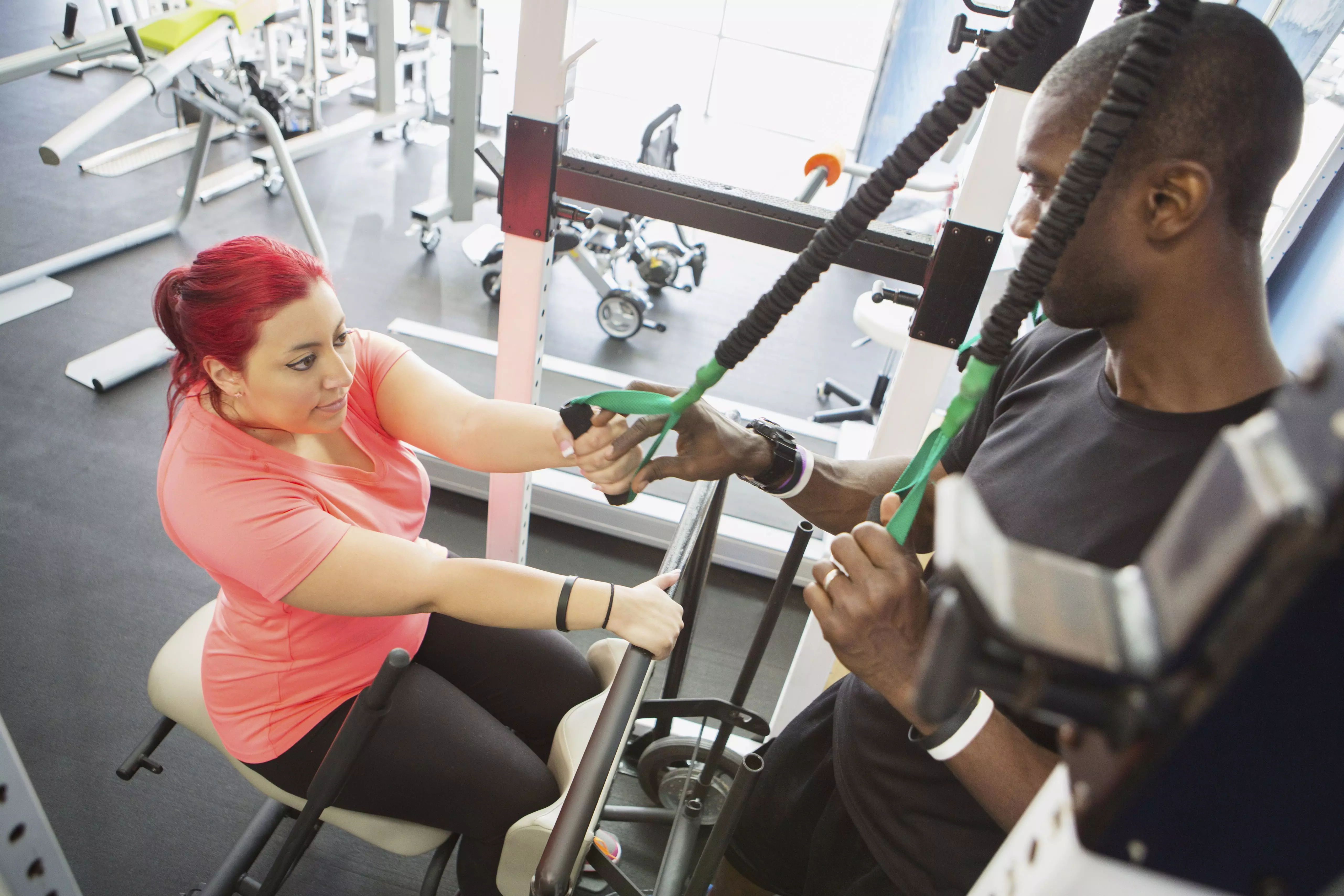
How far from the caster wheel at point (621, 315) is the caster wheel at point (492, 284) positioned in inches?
21.7

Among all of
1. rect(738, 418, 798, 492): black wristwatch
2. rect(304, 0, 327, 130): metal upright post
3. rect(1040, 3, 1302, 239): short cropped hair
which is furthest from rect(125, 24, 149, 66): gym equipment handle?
rect(1040, 3, 1302, 239): short cropped hair

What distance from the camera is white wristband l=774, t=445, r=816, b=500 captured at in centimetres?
139

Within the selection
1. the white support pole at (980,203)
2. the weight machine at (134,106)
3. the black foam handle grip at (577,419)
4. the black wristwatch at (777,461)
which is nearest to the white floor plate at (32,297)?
the weight machine at (134,106)

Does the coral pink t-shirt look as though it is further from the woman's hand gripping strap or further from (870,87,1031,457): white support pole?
(870,87,1031,457): white support pole

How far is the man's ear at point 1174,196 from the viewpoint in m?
0.78

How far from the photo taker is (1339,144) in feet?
8.53

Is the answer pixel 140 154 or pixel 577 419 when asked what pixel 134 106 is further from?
pixel 577 419

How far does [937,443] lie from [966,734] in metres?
0.35

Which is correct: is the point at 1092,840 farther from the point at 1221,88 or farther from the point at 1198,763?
the point at 1221,88

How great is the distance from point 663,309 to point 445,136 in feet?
9.01

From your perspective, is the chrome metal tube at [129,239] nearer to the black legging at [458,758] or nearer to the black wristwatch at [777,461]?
the black legging at [458,758]

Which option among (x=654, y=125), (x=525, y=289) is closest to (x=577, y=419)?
(x=525, y=289)

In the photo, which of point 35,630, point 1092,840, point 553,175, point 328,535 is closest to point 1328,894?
point 1092,840

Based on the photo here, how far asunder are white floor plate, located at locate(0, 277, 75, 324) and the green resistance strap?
409 centimetres
